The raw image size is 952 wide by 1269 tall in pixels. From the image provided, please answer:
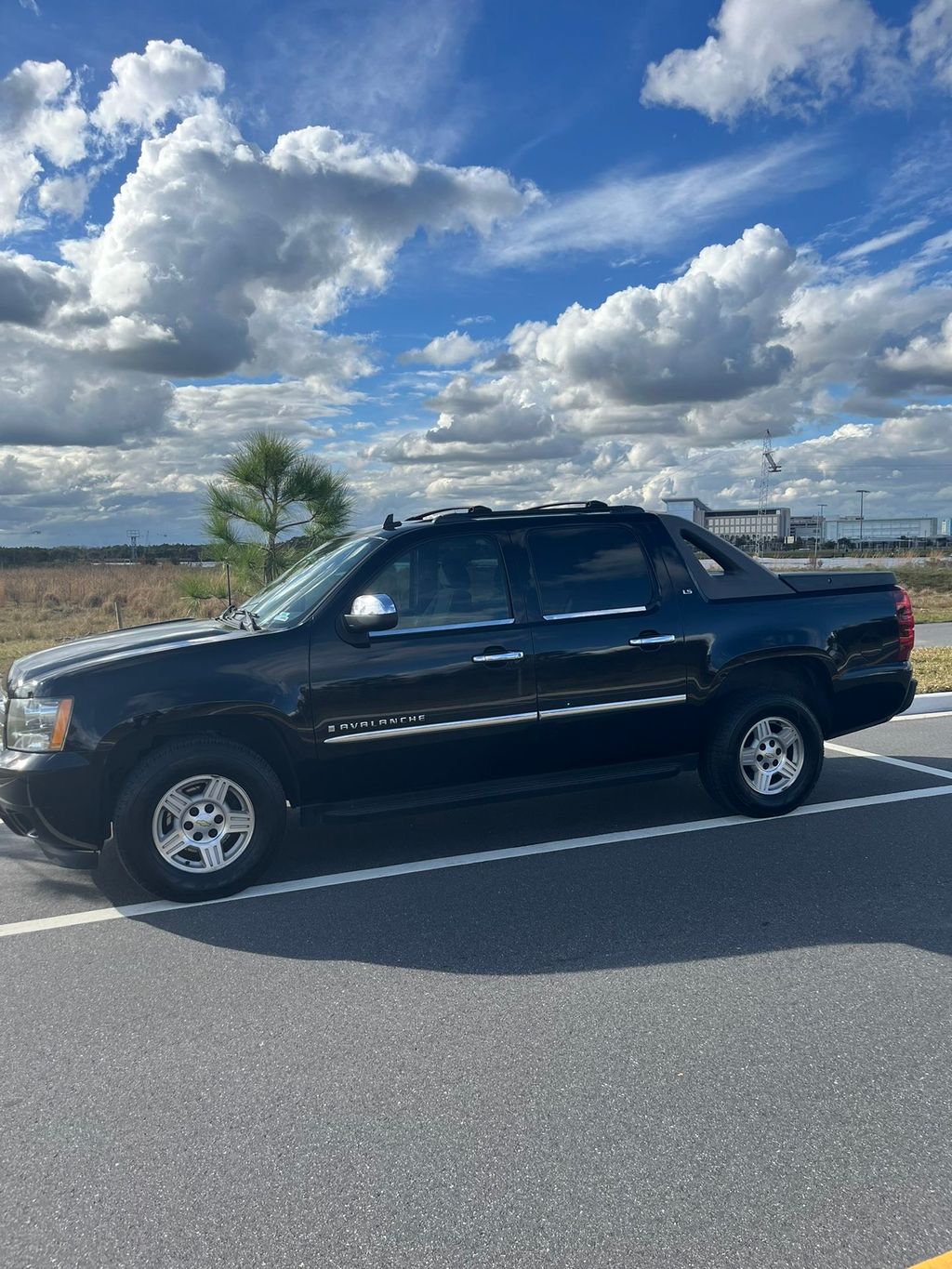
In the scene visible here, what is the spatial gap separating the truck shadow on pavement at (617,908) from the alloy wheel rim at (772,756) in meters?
0.46

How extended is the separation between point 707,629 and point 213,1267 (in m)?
4.36

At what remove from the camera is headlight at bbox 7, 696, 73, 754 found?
15.1 ft

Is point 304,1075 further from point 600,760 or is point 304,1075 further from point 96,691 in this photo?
point 600,760

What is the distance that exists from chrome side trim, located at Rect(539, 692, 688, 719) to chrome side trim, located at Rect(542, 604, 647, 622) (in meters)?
0.51

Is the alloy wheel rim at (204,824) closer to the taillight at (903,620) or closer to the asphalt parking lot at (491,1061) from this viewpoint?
the asphalt parking lot at (491,1061)

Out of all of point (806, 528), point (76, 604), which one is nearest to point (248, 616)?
point (76, 604)

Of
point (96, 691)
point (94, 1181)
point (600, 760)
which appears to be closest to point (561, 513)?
point (600, 760)

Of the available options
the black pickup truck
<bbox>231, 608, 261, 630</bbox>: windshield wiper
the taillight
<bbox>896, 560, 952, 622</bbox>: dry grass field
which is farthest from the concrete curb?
<bbox>896, 560, 952, 622</bbox>: dry grass field

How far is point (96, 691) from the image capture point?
4.64 metres

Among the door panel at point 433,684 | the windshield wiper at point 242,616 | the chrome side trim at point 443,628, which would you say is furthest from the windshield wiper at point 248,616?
the chrome side trim at point 443,628

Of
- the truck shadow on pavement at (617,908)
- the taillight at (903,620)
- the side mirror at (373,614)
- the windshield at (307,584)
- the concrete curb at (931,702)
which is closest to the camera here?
the truck shadow on pavement at (617,908)

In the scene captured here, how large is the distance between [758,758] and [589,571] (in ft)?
5.25

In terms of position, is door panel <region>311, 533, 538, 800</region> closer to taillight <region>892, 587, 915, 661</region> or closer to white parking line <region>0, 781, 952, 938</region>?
white parking line <region>0, 781, 952, 938</region>

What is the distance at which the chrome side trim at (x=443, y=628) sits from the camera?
5.12 meters
